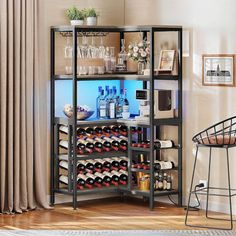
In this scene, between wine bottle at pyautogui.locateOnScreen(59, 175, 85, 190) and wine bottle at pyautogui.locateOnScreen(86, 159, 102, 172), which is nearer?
wine bottle at pyautogui.locateOnScreen(59, 175, 85, 190)

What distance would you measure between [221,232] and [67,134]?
1.95m

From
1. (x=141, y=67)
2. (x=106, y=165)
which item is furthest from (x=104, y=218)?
(x=141, y=67)

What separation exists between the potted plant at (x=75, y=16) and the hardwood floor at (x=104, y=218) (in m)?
1.81

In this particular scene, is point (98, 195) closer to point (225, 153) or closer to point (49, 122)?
point (49, 122)

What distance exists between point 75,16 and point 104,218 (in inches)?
79.1

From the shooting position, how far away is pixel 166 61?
735 centimetres

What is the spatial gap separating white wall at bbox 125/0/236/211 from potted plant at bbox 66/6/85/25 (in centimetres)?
76

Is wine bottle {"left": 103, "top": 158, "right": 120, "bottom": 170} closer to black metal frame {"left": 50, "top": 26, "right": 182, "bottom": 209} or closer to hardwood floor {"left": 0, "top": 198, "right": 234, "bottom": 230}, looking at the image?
black metal frame {"left": 50, "top": 26, "right": 182, "bottom": 209}

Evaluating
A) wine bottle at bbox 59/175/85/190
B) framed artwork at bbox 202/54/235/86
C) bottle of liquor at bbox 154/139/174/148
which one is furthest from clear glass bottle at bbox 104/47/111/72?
wine bottle at bbox 59/175/85/190

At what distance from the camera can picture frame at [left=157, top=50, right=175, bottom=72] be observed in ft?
23.9

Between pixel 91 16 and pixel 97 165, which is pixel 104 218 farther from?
pixel 91 16

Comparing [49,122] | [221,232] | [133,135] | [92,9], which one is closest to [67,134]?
[49,122]

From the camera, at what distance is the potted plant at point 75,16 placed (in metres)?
7.34

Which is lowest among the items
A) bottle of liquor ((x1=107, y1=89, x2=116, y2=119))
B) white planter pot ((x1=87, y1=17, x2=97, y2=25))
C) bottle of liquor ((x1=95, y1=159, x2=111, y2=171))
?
bottle of liquor ((x1=95, y1=159, x2=111, y2=171))
